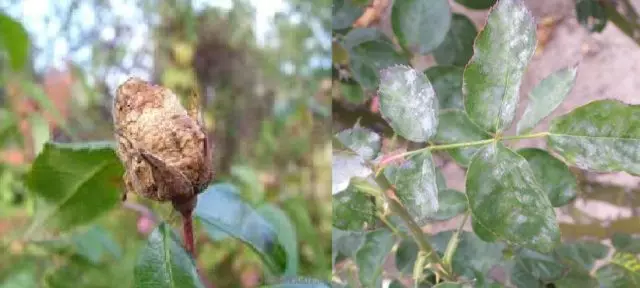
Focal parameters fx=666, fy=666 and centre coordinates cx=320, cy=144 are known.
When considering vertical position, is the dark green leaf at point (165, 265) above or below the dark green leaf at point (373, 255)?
above

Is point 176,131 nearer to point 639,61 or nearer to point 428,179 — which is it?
point 428,179

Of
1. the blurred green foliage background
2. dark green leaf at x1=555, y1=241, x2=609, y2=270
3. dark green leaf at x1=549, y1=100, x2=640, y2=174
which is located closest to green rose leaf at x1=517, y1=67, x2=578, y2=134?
dark green leaf at x1=549, y1=100, x2=640, y2=174

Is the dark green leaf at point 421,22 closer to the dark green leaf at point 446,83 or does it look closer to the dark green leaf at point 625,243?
the dark green leaf at point 446,83

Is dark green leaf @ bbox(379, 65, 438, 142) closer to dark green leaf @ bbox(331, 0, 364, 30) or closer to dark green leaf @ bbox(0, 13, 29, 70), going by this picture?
dark green leaf @ bbox(331, 0, 364, 30)

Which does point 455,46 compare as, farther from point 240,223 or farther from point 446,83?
point 240,223

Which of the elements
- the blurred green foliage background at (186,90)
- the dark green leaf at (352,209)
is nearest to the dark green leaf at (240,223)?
the dark green leaf at (352,209)

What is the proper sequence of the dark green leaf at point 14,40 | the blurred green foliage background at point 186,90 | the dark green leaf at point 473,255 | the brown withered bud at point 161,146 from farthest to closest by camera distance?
the blurred green foliage background at point 186,90
the dark green leaf at point 14,40
the dark green leaf at point 473,255
the brown withered bud at point 161,146
